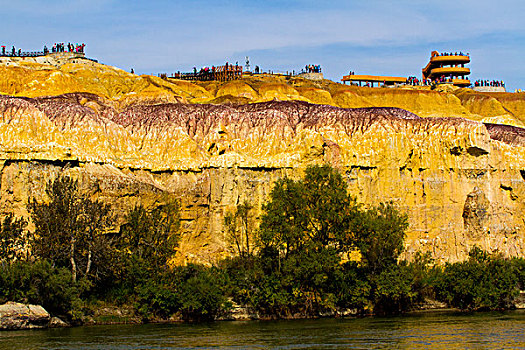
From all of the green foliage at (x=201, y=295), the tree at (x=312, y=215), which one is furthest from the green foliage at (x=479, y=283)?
the green foliage at (x=201, y=295)

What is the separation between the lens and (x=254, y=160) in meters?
59.2

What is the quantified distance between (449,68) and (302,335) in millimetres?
82671

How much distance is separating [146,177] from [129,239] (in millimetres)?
6843

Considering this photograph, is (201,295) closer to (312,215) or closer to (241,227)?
(312,215)

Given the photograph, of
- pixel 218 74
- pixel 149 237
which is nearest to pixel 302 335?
pixel 149 237

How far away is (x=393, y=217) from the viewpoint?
53.6 meters

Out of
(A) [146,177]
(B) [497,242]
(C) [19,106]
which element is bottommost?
(B) [497,242]

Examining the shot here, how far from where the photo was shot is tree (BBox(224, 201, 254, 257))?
5397 centimetres

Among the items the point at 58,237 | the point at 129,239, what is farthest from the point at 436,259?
the point at 58,237

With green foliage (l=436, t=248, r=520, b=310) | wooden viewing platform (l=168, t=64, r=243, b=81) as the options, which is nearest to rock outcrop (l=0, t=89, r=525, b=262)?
green foliage (l=436, t=248, r=520, b=310)

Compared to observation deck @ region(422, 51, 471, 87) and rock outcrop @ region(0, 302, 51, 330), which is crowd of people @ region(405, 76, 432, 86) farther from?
rock outcrop @ region(0, 302, 51, 330)

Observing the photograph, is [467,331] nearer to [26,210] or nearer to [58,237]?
[58,237]

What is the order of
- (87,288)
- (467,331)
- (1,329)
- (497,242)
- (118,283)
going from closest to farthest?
(467,331)
(1,329)
(87,288)
(118,283)
(497,242)

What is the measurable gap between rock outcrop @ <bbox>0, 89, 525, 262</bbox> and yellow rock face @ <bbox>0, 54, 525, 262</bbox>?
8 cm
